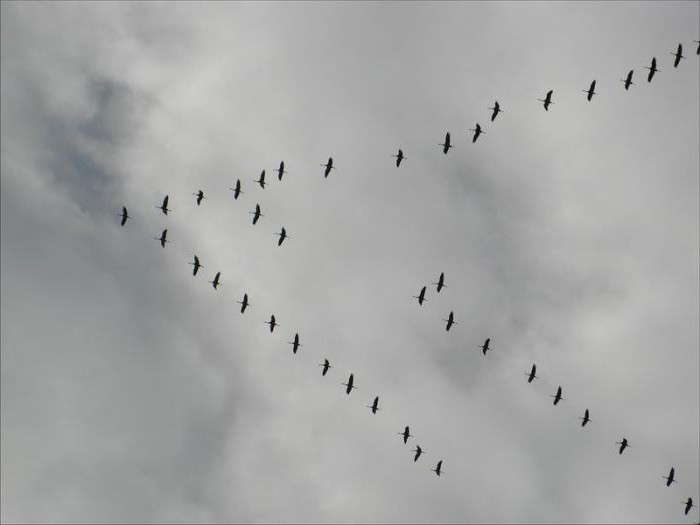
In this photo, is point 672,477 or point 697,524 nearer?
point 672,477

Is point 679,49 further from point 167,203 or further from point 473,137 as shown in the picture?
point 167,203

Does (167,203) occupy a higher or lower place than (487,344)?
higher

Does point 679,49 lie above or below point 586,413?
above

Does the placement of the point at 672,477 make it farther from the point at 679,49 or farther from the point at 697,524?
the point at 679,49

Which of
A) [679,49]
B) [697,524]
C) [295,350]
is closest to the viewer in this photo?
[679,49]

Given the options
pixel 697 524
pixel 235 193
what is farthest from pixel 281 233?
pixel 697 524

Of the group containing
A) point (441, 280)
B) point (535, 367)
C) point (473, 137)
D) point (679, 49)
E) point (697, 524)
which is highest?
point (679, 49)

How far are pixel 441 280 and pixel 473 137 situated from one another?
2230 centimetres

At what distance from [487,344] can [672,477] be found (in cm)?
3629

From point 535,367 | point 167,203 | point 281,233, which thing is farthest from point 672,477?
point 167,203

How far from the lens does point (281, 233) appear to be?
154125 millimetres

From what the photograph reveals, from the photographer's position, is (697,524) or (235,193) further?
(697,524)

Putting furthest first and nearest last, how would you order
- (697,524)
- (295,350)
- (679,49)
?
(697,524) < (295,350) < (679,49)

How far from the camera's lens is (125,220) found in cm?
14762
